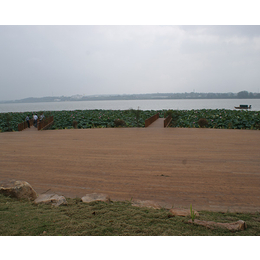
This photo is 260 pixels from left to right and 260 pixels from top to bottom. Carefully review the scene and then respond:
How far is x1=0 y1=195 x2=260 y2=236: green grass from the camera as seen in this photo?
2064 mm

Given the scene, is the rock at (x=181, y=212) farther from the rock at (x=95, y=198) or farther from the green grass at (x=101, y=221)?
the rock at (x=95, y=198)

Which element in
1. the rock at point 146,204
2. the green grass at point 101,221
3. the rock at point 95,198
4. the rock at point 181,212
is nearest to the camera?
the green grass at point 101,221

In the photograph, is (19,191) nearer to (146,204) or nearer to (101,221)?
(101,221)

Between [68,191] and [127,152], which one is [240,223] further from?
[127,152]

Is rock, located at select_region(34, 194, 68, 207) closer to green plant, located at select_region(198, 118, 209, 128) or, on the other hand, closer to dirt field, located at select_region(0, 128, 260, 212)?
dirt field, located at select_region(0, 128, 260, 212)

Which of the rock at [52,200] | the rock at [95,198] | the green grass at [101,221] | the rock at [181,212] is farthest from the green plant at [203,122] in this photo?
the rock at [52,200]

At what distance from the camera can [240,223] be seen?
2160 millimetres

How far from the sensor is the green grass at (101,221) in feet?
6.77

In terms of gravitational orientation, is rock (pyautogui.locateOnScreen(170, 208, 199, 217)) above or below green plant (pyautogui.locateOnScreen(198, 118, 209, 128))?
below

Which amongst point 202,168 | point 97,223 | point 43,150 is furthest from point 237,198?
point 43,150

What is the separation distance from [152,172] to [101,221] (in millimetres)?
2139

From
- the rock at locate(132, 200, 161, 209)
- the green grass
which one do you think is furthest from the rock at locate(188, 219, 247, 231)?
the rock at locate(132, 200, 161, 209)

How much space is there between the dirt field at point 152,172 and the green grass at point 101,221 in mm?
475

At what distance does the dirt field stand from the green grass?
475 mm
